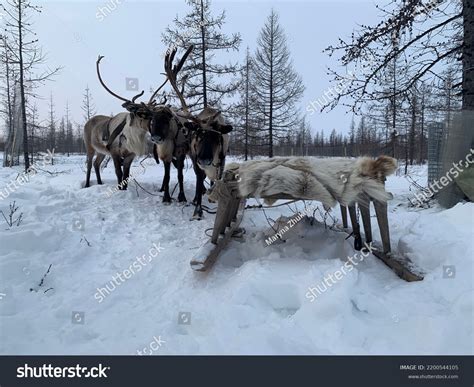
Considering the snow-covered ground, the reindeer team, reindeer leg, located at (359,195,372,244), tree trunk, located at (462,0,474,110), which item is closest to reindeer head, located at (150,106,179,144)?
the reindeer team

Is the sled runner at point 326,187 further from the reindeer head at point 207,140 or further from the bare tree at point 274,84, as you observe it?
the bare tree at point 274,84

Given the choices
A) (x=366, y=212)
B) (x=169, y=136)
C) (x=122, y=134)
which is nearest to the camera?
(x=366, y=212)

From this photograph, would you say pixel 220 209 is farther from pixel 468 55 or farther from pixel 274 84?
pixel 274 84

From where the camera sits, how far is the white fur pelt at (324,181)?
3377 mm

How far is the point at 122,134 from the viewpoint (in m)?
7.17

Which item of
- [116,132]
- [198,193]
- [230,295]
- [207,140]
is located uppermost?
[116,132]

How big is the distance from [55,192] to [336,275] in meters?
5.50

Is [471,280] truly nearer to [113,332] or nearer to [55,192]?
[113,332]

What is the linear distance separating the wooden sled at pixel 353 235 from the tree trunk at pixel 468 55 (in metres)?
4.72

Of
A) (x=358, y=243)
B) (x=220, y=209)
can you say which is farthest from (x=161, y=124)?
(x=358, y=243)

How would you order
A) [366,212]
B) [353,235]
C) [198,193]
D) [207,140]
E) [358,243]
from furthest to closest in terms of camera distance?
[198,193] → [207,140] → [353,235] → [358,243] → [366,212]

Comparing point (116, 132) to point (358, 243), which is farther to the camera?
Result: point (116, 132)

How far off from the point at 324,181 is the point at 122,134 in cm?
525

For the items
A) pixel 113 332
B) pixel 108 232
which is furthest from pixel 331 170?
pixel 108 232
